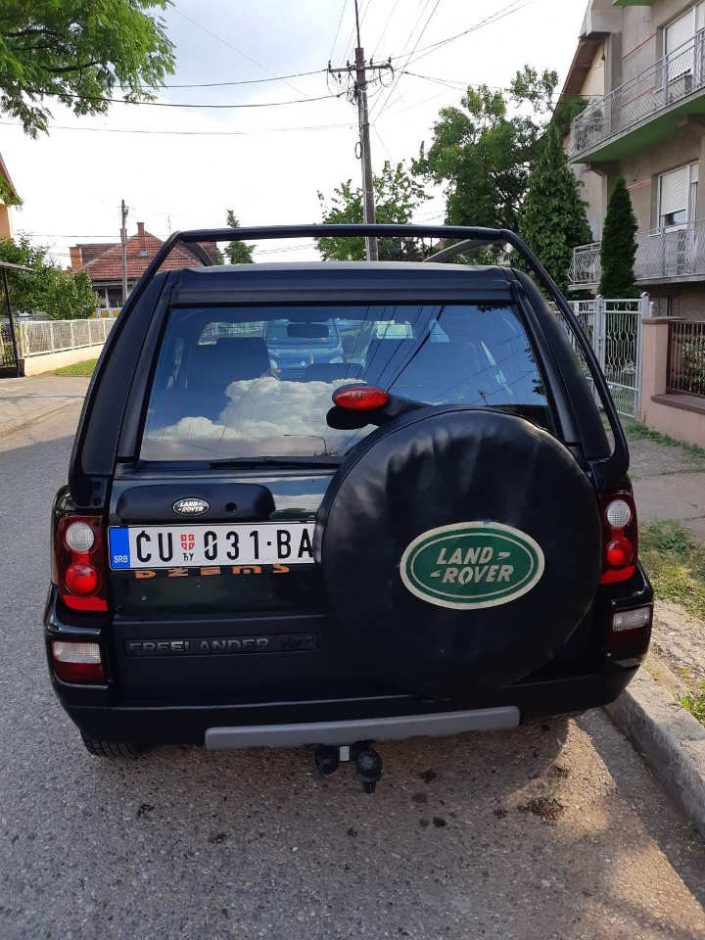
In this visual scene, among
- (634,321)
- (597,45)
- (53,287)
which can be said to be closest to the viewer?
(634,321)

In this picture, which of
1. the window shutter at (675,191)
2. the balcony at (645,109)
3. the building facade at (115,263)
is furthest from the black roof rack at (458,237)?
the building facade at (115,263)

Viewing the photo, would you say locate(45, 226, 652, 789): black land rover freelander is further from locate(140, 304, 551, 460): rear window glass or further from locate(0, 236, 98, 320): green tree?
locate(0, 236, 98, 320): green tree

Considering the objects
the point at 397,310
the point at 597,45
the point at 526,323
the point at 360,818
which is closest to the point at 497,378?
the point at 526,323

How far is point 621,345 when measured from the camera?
425 inches

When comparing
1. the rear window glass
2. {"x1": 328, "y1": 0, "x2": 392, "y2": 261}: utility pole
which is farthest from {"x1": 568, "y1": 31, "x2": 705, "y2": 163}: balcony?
the rear window glass

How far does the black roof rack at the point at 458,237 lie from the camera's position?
2.37 metres

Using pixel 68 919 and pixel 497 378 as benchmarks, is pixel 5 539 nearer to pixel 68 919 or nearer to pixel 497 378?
pixel 68 919

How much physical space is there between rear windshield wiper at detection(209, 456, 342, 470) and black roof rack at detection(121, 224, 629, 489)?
0.63 meters

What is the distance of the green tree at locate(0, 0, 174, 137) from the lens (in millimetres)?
10656

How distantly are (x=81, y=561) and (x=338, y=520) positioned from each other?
773 millimetres

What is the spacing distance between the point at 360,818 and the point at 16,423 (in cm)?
1156

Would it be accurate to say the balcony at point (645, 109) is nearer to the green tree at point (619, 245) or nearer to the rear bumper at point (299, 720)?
the green tree at point (619, 245)

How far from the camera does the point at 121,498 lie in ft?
7.07

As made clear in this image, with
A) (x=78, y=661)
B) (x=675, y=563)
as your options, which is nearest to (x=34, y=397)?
(x=675, y=563)
